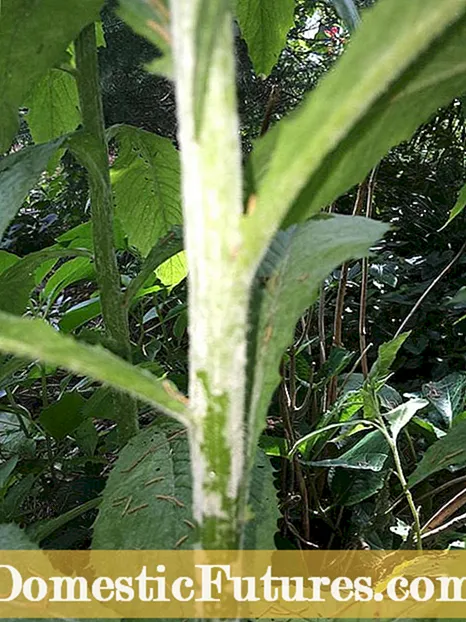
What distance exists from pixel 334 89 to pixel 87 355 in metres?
0.08

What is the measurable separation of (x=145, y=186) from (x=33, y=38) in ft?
0.75

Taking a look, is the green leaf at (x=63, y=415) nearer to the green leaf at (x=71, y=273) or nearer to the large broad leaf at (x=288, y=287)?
the green leaf at (x=71, y=273)

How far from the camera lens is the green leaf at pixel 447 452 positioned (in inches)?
15.5

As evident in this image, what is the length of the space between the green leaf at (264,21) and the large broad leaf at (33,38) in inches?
8.6

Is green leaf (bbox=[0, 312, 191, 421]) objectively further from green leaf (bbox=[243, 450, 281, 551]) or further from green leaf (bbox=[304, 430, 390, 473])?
green leaf (bbox=[304, 430, 390, 473])

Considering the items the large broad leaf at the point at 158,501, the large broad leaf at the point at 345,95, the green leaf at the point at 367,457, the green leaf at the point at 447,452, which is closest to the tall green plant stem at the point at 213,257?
the large broad leaf at the point at 345,95

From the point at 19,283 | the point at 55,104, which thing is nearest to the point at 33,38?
the point at 19,283

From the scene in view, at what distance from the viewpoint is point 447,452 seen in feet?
1.38

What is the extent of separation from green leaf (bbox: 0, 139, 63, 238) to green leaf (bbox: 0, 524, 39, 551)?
0.42 ft

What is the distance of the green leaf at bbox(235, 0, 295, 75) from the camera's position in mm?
543

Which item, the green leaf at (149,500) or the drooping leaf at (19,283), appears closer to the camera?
the green leaf at (149,500)

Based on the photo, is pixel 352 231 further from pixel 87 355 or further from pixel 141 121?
pixel 141 121

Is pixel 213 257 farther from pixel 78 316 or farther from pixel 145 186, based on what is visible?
pixel 78 316

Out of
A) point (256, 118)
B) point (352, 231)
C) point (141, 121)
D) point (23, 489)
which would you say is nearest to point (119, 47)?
point (141, 121)
